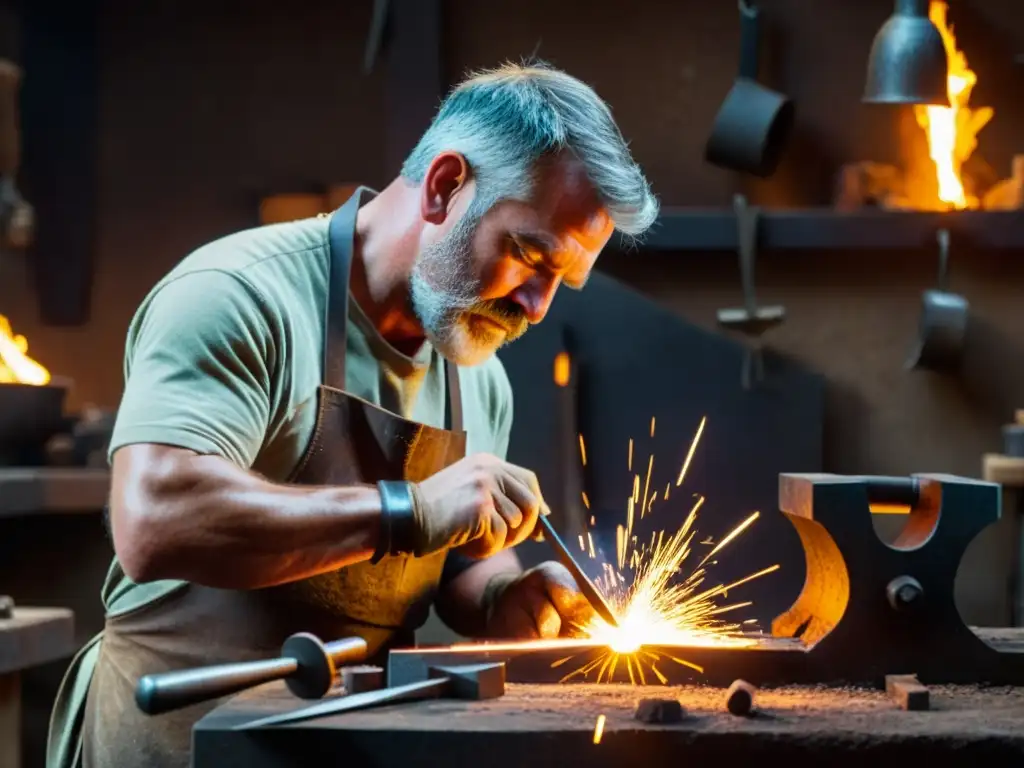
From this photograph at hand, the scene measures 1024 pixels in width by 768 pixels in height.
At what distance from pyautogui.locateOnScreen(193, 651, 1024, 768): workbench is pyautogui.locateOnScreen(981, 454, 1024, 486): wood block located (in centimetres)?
258

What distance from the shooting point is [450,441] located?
2623mm

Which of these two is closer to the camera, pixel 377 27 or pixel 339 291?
pixel 339 291

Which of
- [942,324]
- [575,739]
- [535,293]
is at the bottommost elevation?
[575,739]

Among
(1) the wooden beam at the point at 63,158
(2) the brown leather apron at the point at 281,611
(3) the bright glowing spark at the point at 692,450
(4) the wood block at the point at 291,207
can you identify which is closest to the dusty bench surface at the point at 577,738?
(2) the brown leather apron at the point at 281,611

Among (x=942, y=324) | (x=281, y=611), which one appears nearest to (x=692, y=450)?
(x=942, y=324)

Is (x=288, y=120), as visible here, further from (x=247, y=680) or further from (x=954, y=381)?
(x=247, y=680)

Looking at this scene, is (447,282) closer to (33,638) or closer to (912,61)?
(33,638)

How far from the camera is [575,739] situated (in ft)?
6.00

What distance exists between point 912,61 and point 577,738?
126 inches

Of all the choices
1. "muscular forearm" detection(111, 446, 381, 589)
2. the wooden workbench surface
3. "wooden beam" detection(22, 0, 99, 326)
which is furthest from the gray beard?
"wooden beam" detection(22, 0, 99, 326)

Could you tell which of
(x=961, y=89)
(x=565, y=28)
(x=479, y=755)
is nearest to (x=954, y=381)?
(x=961, y=89)

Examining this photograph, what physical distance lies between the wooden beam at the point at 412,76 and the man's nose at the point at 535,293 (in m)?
2.39

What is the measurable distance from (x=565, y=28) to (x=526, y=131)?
2.74 metres

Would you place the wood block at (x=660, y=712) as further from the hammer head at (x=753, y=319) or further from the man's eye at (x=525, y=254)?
the hammer head at (x=753, y=319)
